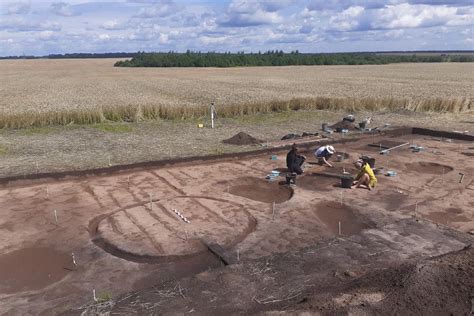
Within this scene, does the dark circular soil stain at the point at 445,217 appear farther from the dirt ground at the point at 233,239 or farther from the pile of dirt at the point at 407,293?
the pile of dirt at the point at 407,293

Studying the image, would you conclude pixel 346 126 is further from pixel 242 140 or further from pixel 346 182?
pixel 346 182

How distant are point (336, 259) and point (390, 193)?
14.0ft

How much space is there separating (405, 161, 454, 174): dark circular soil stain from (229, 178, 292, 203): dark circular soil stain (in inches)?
170

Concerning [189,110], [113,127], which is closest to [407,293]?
[113,127]

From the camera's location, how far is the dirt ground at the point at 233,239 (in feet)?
20.2

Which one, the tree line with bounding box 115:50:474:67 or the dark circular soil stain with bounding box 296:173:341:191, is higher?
the dark circular soil stain with bounding box 296:173:341:191

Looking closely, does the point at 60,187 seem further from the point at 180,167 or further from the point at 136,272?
the point at 136,272

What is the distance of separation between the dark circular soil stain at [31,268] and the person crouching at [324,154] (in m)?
7.73

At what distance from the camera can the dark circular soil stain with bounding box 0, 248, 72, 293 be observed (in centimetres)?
712

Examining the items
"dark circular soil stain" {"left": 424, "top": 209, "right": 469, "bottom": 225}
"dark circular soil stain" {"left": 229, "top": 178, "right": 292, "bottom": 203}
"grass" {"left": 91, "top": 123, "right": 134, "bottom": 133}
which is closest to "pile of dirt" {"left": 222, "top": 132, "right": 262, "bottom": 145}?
"dark circular soil stain" {"left": 229, "top": 178, "right": 292, "bottom": 203}

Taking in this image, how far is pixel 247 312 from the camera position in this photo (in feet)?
18.9

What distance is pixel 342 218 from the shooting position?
377 inches

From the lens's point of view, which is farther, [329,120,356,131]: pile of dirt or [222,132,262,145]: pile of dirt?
[329,120,356,131]: pile of dirt

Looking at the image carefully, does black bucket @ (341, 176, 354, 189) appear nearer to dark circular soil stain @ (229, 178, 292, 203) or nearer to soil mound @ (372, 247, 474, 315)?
dark circular soil stain @ (229, 178, 292, 203)
